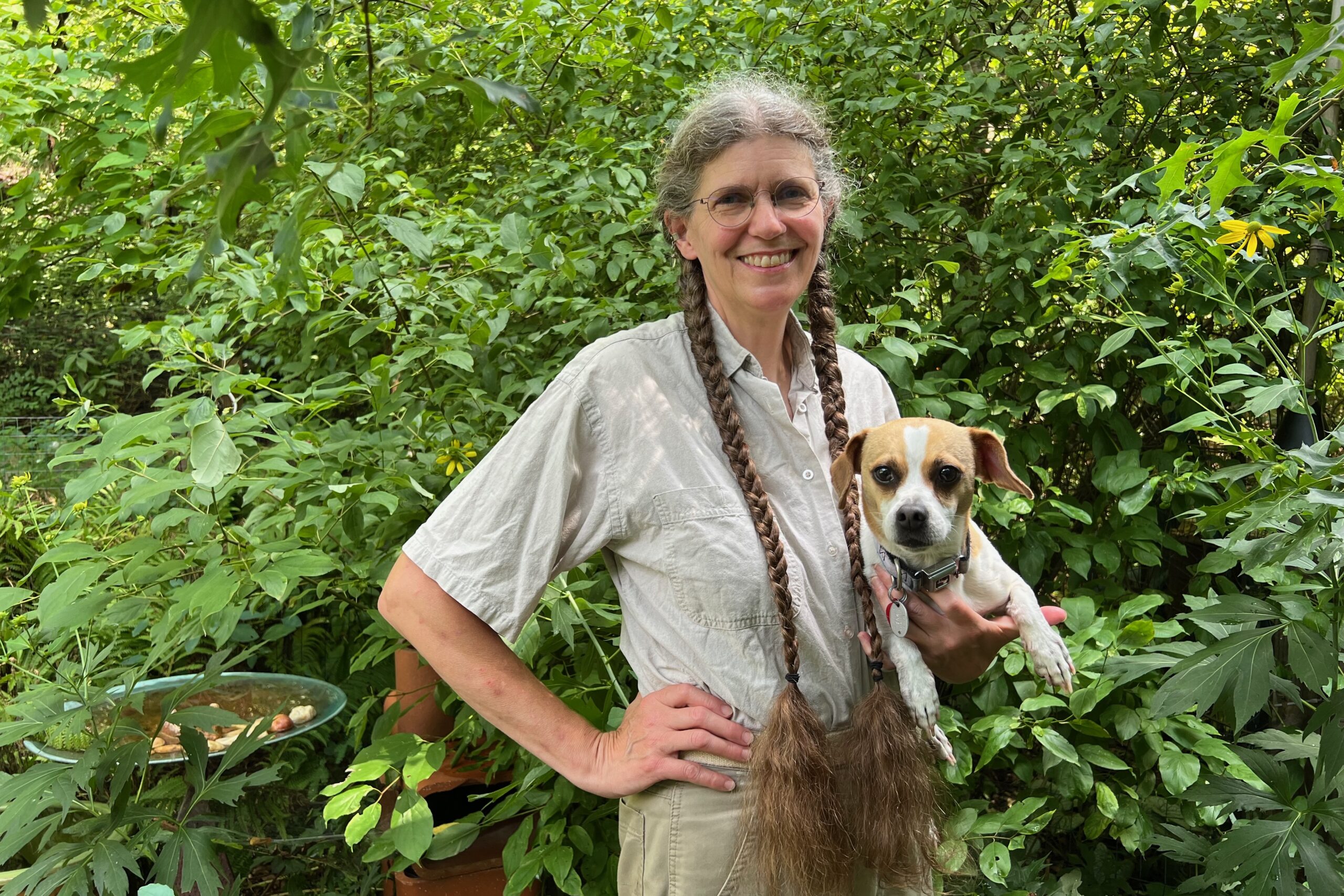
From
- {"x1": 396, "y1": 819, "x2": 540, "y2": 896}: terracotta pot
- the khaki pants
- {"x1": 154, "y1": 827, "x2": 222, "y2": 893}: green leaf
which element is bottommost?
{"x1": 396, "y1": 819, "x2": 540, "y2": 896}: terracotta pot

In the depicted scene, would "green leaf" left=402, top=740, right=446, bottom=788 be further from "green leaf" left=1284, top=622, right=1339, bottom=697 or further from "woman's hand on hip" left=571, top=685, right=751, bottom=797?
"green leaf" left=1284, top=622, right=1339, bottom=697

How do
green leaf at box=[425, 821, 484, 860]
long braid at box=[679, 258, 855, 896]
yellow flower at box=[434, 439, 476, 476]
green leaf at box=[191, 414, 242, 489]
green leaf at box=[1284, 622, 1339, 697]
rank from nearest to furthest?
long braid at box=[679, 258, 855, 896] → green leaf at box=[1284, 622, 1339, 697] → green leaf at box=[191, 414, 242, 489] → green leaf at box=[425, 821, 484, 860] → yellow flower at box=[434, 439, 476, 476]

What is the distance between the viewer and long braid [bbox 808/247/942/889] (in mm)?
1670

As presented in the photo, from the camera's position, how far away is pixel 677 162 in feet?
6.24

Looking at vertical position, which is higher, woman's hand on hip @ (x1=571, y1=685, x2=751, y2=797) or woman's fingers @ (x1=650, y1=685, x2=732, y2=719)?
woman's fingers @ (x1=650, y1=685, x2=732, y2=719)

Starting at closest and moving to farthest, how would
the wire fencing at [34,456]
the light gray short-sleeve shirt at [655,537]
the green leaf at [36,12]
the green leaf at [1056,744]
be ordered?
the green leaf at [36,12]
the light gray short-sleeve shirt at [655,537]
the green leaf at [1056,744]
the wire fencing at [34,456]

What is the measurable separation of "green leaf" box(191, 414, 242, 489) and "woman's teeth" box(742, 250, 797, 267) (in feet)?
4.30

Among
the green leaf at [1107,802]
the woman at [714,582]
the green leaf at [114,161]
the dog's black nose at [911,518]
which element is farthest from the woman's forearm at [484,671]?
the green leaf at [114,161]

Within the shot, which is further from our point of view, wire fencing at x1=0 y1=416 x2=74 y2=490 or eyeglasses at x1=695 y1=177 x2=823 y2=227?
wire fencing at x1=0 y1=416 x2=74 y2=490

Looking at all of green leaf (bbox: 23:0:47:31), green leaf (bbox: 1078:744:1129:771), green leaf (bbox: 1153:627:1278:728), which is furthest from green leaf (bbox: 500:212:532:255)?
green leaf (bbox: 23:0:47:31)

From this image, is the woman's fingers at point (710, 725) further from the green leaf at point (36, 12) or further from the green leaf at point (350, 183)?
the green leaf at point (36, 12)

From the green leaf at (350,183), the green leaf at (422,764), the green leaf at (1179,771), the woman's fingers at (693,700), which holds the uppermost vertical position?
the green leaf at (350,183)

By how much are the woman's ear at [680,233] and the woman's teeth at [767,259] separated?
0.14 meters

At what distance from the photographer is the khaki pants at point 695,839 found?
169 centimetres
